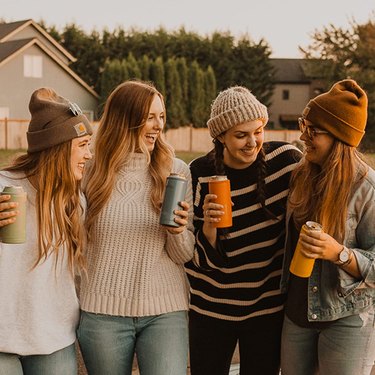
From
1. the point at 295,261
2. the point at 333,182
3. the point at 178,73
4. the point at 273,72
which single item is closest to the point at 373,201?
the point at 333,182

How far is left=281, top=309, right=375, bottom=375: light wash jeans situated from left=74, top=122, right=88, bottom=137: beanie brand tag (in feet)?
4.35

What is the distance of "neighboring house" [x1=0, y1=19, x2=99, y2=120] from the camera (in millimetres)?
33844

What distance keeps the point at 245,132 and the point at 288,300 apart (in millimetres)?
833

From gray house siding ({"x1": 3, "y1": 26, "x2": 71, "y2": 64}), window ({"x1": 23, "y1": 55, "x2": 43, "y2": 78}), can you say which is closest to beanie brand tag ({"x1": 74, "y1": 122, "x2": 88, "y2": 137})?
window ({"x1": 23, "y1": 55, "x2": 43, "y2": 78})

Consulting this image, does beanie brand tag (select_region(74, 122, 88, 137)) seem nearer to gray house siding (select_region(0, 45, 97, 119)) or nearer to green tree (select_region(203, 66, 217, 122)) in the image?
gray house siding (select_region(0, 45, 97, 119))

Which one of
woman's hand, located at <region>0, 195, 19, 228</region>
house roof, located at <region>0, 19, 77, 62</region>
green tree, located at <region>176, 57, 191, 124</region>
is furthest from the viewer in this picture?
green tree, located at <region>176, 57, 191, 124</region>

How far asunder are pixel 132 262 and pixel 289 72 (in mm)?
58190

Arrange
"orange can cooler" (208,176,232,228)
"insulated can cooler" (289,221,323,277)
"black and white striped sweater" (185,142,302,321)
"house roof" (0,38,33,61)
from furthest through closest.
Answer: "house roof" (0,38,33,61) < "black and white striped sweater" (185,142,302,321) < "orange can cooler" (208,176,232,228) < "insulated can cooler" (289,221,323,277)

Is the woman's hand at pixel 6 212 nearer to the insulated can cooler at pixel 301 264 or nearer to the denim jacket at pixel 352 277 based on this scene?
the insulated can cooler at pixel 301 264

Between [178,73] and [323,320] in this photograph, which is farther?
[178,73]

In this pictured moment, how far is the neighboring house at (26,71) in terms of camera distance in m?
33.8

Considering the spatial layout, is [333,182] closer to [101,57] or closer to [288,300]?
[288,300]

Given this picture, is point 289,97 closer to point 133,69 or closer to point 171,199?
point 133,69

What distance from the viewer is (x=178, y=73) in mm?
42031
